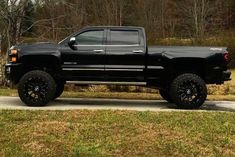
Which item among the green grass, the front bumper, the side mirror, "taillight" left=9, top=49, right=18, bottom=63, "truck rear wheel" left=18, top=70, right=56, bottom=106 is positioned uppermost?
the side mirror

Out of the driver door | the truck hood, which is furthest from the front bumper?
the truck hood

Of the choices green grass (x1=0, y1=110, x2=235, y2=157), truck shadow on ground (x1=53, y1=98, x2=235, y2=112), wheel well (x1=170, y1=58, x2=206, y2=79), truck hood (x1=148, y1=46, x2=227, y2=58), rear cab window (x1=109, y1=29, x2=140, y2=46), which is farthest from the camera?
truck shadow on ground (x1=53, y1=98, x2=235, y2=112)

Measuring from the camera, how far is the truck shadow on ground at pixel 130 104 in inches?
510

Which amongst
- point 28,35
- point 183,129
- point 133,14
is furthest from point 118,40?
point 133,14

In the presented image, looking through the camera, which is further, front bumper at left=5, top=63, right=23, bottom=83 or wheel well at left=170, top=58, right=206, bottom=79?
wheel well at left=170, top=58, right=206, bottom=79

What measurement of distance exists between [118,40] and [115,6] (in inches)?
1866

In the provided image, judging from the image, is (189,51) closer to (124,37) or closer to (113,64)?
(124,37)

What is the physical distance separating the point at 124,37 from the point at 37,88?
2.47 m

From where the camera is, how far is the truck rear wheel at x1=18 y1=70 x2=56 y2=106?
12.2m

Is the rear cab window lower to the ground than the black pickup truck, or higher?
higher

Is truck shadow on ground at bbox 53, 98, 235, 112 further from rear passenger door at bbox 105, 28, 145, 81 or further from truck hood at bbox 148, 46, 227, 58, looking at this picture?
truck hood at bbox 148, 46, 227, 58

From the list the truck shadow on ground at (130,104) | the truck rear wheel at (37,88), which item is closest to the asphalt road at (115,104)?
the truck shadow on ground at (130,104)

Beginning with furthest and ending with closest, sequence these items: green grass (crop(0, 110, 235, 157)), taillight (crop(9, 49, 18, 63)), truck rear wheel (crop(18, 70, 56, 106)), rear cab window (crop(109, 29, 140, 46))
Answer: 1. rear cab window (crop(109, 29, 140, 46))
2. taillight (crop(9, 49, 18, 63))
3. truck rear wheel (crop(18, 70, 56, 106))
4. green grass (crop(0, 110, 235, 157))

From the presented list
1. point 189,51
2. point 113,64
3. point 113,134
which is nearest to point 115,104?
point 113,64
